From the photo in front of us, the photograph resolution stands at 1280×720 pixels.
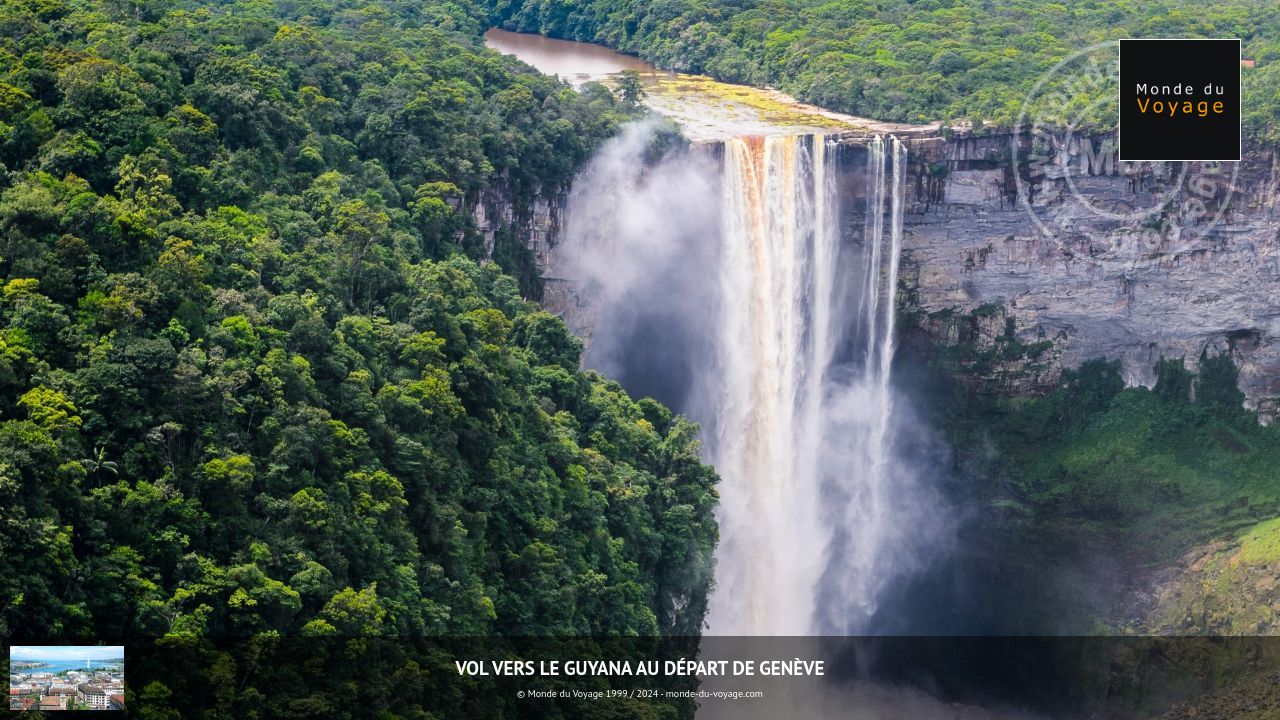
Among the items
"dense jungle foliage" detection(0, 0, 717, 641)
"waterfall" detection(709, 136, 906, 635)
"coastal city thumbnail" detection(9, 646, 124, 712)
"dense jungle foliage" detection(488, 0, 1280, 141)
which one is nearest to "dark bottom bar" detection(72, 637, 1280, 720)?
"coastal city thumbnail" detection(9, 646, 124, 712)

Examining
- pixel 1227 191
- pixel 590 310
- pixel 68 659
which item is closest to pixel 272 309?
pixel 68 659

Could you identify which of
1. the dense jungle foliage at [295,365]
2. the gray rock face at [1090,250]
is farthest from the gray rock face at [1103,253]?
the dense jungle foliage at [295,365]

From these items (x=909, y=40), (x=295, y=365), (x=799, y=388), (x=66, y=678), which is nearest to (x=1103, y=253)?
(x=799, y=388)

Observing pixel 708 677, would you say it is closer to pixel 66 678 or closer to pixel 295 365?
pixel 295 365

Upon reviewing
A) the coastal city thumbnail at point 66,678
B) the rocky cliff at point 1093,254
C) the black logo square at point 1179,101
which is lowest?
the coastal city thumbnail at point 66,678

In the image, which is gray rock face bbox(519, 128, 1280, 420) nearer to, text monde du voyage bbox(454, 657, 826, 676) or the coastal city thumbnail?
text monde du voyage bbox(454, 657, 826, 676)

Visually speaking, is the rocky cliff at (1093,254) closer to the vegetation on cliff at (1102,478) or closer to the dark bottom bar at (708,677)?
the vegetation on cliff at (1102,478)
